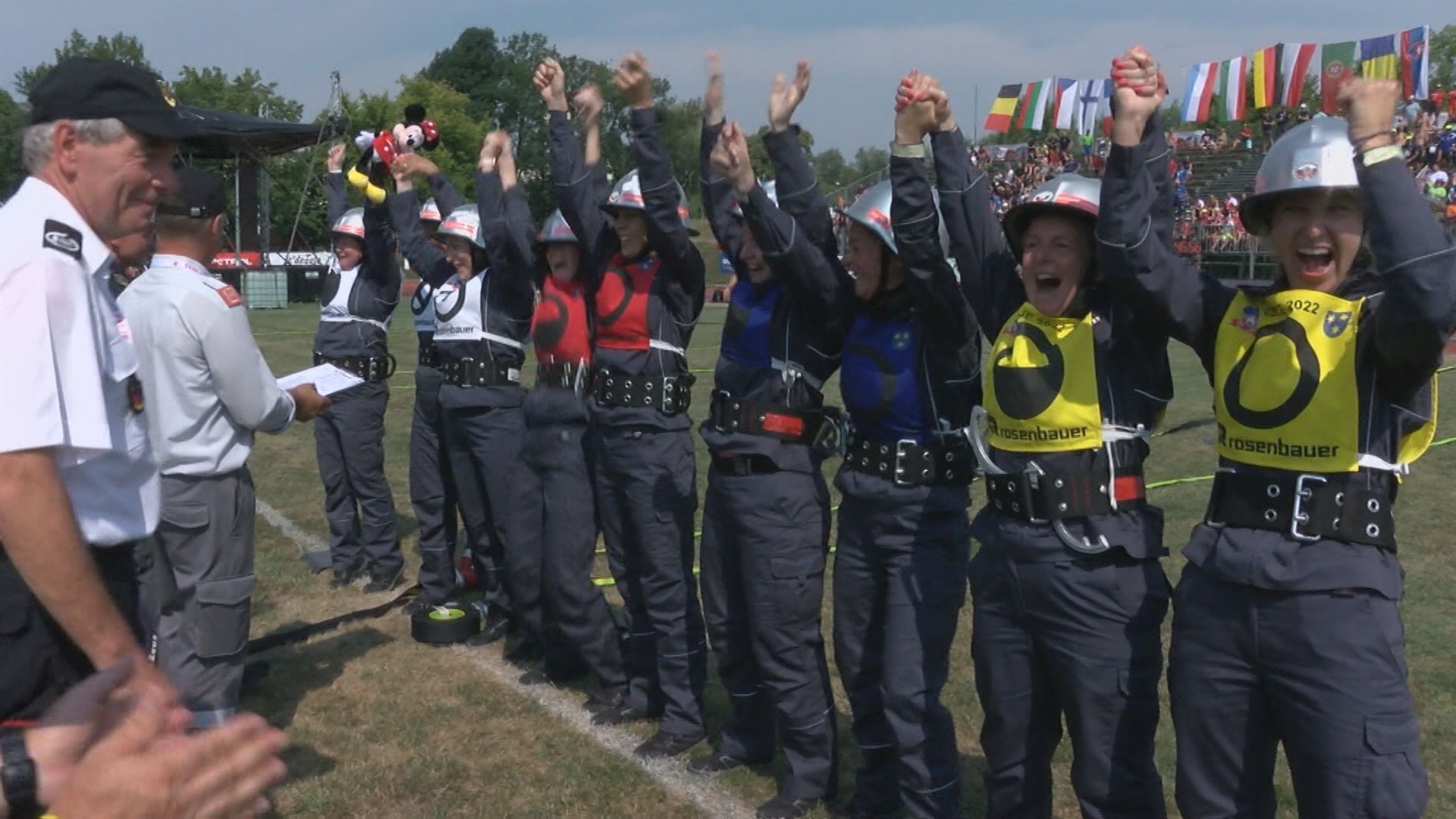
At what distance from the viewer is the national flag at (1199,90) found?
3306cm

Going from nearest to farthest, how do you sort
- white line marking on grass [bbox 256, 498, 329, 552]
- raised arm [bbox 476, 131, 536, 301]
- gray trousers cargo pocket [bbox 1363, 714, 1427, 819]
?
gray trousers cargo pocket [bbox 1363, 714, 1427, 819]
raised arm [bbox 476, 131, 536, 301]
white line marking on grass [bbox 256, 498, 329, 552]

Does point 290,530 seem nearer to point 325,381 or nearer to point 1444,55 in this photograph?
point 325,381

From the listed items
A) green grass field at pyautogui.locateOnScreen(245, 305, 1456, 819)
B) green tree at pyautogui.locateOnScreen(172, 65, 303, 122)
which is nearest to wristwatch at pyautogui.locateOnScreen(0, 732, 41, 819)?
green grass field at pyautogui.locateOnScreen(245, 305, 1456, 819)

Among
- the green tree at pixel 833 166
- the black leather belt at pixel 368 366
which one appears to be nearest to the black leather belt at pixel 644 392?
the black leather belt at pixel 368 366

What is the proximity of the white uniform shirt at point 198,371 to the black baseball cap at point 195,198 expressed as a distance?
18 cm

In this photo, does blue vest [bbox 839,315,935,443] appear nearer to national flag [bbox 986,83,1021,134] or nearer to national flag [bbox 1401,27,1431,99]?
national flag [bbox 1401,27,1431,99]

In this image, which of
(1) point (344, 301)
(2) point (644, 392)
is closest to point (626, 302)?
(2) point (644, 392)

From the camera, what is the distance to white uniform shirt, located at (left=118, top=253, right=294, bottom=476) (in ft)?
14.7

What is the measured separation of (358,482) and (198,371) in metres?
3.74

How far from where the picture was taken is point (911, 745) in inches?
169

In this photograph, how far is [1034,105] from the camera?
38.8 meters

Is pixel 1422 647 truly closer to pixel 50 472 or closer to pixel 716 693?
pixel 716 693

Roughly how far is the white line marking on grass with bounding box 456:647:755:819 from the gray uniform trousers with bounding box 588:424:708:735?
0.22m

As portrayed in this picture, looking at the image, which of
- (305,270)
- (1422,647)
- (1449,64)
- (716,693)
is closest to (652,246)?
(716,693)
